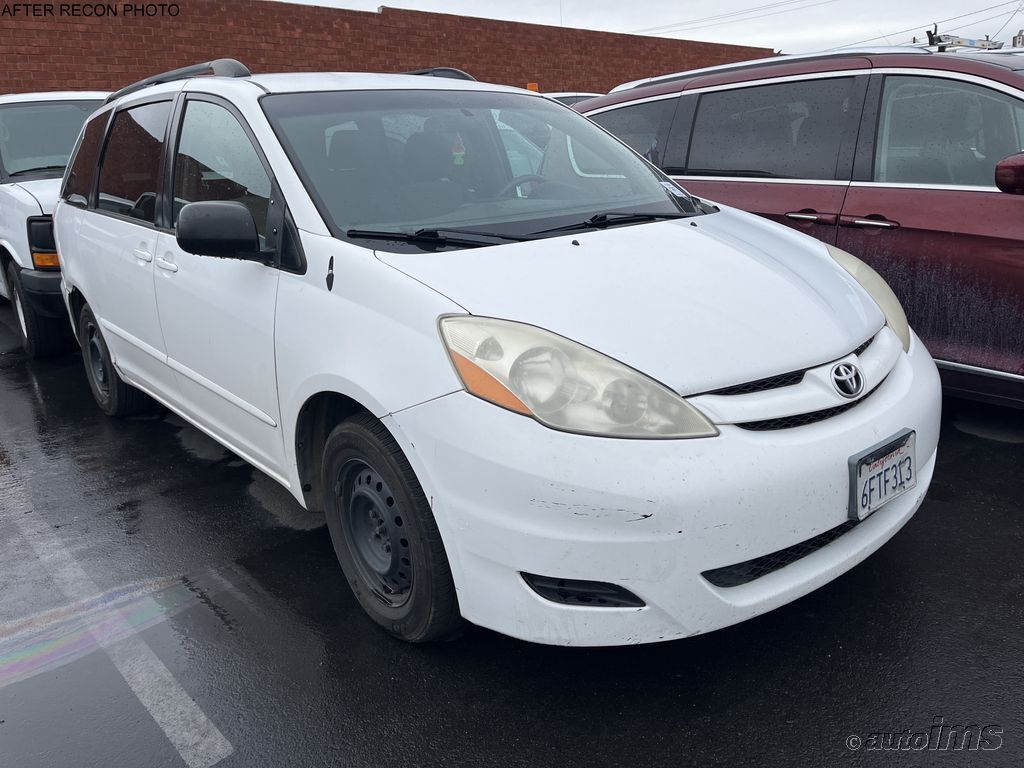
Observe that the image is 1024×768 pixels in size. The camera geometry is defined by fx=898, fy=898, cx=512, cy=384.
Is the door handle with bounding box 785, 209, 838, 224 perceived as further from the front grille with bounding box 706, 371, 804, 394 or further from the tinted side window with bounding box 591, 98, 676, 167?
the front grille with bounding box 706, 371, 804, 394

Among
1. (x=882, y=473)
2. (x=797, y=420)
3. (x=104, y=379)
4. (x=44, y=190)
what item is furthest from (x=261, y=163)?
(x=44, y=190)

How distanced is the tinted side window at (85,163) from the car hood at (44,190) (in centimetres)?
63

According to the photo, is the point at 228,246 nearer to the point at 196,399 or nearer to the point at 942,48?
the point at 196,399

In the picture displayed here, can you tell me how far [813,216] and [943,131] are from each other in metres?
0.65

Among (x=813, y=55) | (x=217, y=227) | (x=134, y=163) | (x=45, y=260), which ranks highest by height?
(x=813, y=55)

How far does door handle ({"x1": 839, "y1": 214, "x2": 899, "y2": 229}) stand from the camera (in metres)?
4.01

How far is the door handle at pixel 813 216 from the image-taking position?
423 centimetres

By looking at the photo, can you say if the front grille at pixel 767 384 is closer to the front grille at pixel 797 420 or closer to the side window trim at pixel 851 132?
the front grille at pixel 797 420

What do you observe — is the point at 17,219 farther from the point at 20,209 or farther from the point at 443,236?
the point at 443,236

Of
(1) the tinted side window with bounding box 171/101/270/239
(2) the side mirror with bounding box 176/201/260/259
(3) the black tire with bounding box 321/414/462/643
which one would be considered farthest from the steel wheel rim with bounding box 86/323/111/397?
(3) the black tire with bounding box 321/414/462/643

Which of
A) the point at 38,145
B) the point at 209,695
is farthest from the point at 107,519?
the point at 38,145

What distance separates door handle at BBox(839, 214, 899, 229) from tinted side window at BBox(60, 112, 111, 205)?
3.75 m

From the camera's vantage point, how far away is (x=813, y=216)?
4297 mm

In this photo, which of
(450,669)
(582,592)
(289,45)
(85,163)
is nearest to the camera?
(582,592)
